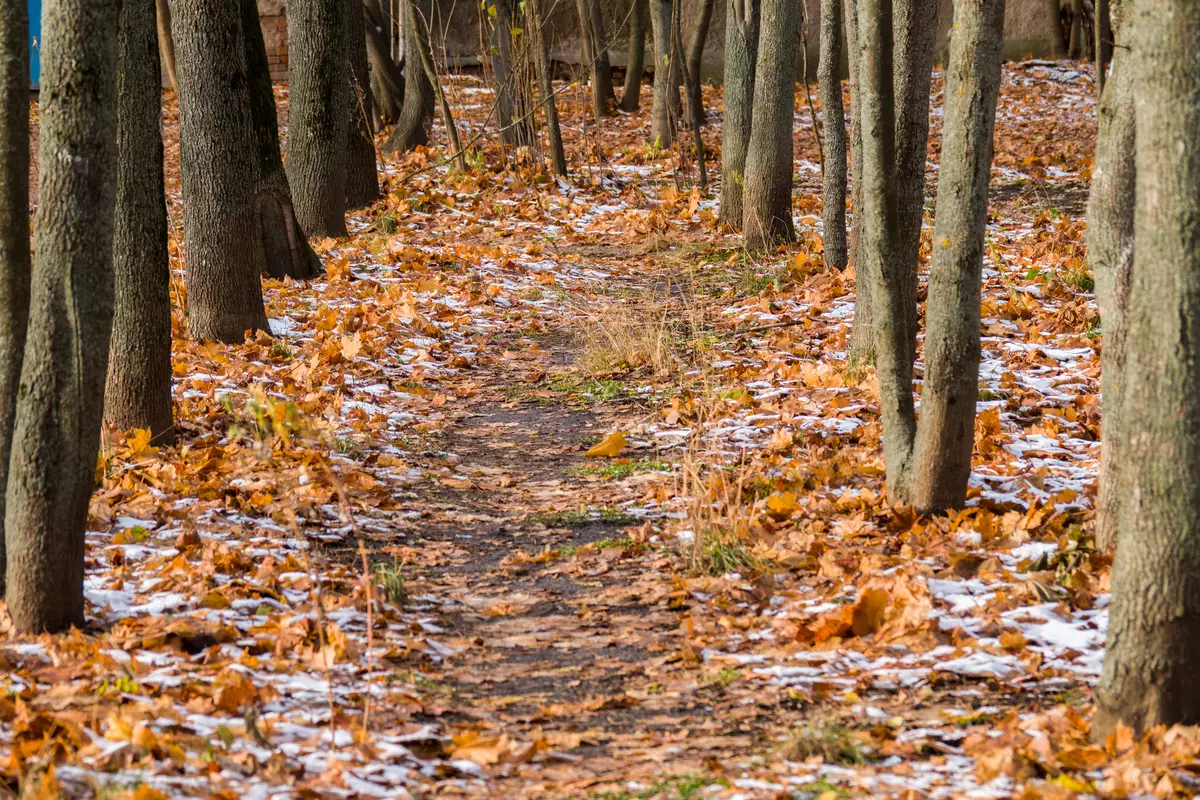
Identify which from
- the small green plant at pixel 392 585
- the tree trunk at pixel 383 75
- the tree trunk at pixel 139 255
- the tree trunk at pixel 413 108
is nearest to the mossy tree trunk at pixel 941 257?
the small green plant at pixel 392 585

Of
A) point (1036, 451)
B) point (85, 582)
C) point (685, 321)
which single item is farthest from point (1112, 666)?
point (685, 321)

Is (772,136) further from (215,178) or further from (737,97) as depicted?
(215,178)

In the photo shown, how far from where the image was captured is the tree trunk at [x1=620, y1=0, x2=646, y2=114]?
57.1ft

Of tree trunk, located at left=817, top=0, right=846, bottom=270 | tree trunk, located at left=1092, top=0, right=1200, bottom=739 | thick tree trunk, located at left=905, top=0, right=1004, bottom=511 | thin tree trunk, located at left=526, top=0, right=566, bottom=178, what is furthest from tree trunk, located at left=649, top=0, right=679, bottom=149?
tree trunk, located at left=1092, top=0, right=1200, bottom=739

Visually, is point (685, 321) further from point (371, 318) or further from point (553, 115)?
point (553, 115)

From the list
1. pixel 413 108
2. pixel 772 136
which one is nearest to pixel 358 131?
pixel 413 108

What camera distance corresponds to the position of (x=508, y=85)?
44.5 ft

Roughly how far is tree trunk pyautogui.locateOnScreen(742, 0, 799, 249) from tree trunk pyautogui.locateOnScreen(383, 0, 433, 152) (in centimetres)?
514

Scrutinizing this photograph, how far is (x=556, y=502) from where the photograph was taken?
5.71 m

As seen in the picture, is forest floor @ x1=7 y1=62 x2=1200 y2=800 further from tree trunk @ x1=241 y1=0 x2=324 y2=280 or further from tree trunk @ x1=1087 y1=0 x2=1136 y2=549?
tree trunk @ x1=241 y1=0 x2=324 y2=280

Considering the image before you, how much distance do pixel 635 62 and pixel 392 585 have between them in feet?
47.5

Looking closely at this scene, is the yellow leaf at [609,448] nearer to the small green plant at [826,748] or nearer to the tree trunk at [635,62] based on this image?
the small green plant at [826,748]

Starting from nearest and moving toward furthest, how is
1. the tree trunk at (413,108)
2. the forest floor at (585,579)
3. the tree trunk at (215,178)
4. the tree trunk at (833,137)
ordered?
the forest floor at (585,579) → the tree trunk at (215,178) → the tree trunk at (833,137) → the tree trunk at (413,108)

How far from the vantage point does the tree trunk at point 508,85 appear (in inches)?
530
